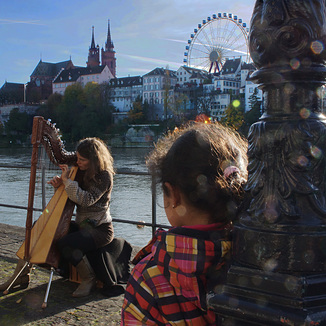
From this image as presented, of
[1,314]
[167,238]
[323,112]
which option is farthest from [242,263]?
[1,314]

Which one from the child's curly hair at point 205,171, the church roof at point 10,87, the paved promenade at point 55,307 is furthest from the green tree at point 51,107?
the child's curly hair at point 205,171

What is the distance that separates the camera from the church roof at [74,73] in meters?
97.8

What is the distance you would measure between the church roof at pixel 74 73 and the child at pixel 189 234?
98.2 m

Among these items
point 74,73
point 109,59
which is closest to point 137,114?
point 74,73

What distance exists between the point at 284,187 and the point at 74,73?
102m

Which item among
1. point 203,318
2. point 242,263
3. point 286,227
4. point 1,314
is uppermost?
point 286,227

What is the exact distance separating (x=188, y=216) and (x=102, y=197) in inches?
95.6

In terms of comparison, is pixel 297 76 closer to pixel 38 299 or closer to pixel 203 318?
pixel 203 318

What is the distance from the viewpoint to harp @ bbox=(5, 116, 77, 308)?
330cm

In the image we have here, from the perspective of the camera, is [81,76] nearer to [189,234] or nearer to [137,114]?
[137,114]

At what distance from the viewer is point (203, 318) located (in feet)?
3.89

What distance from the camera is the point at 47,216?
3.49m

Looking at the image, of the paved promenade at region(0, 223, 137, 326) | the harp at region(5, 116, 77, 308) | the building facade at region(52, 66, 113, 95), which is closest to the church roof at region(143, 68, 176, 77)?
the building facade at region(52, 66, 113, 95)

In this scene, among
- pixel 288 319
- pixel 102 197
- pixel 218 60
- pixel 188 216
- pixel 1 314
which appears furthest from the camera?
pixel 218 60
